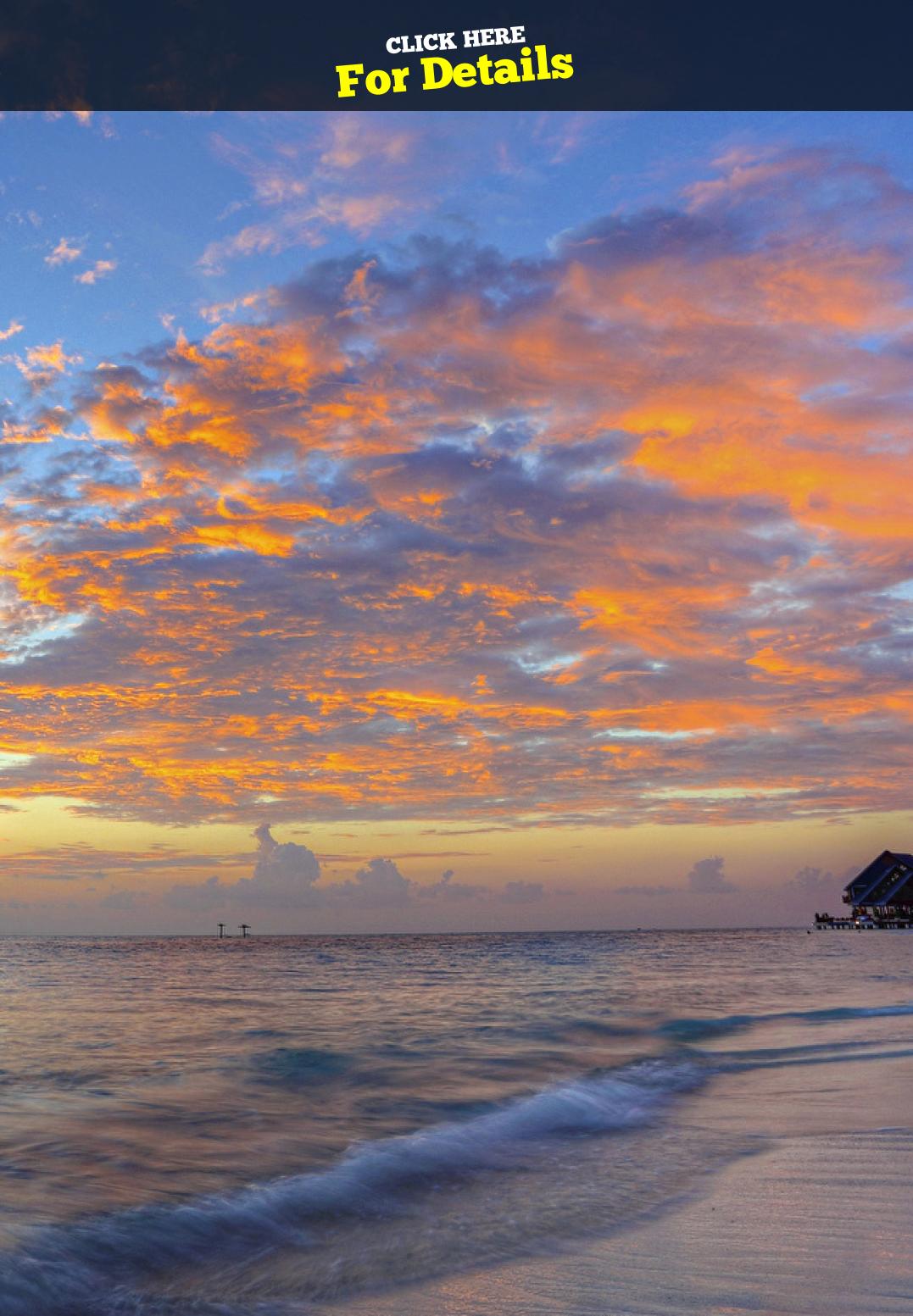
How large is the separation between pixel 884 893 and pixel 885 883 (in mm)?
1356

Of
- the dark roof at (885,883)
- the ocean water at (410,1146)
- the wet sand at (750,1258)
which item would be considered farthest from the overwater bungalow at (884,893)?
the wet sand at (750,1258)

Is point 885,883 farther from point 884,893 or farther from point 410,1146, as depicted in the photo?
point 410,1146

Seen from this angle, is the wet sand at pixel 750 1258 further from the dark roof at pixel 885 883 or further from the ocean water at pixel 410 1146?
the dark roof at pixel 885 883

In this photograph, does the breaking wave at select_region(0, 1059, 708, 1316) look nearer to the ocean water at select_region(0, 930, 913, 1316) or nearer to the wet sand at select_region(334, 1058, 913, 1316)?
the ocean water at select_region(0, 930, 913, 1316)

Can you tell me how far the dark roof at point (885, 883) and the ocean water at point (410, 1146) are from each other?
102580 millimetres

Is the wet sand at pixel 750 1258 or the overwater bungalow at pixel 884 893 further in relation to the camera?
the overwater bungalow at pixel 884 893

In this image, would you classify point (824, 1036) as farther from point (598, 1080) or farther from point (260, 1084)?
point (260, 1084)

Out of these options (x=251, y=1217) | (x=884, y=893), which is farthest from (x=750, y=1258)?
(x=884, y=893)

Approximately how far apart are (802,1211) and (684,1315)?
2886mm

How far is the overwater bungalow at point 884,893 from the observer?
121 m

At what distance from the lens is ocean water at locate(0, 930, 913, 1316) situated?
7.55m

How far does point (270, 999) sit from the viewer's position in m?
34.8

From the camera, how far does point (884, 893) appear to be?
123812 mm

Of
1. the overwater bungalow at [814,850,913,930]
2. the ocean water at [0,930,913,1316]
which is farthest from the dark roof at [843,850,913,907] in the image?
the ocean water at [0,930,913,1316]
